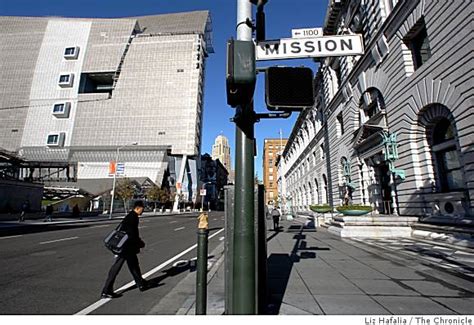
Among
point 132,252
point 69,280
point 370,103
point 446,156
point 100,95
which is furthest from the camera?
point 100,95

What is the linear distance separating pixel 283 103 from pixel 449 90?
42.6 feet

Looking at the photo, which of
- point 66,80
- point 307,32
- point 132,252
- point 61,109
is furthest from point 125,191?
point 307,32

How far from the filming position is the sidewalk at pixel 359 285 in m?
4.15

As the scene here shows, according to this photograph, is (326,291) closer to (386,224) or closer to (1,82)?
(386,224)

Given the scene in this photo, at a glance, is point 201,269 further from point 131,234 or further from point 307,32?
point 307,32

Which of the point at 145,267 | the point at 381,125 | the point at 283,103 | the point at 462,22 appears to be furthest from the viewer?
the point at 381,125

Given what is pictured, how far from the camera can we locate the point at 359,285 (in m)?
5.36

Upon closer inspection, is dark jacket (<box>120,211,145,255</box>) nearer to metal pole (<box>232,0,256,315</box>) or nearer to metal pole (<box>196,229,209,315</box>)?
metal pole (<box>196,229,209,315</box>)

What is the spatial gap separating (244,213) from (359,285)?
3.77 m

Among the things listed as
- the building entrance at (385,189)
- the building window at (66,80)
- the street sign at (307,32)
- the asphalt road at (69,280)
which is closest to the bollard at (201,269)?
the asphalt road at (69,280)

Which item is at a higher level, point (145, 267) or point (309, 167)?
point (309, 167)

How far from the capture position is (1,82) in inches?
3137

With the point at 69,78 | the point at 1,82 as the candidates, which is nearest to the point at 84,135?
the point at 69,78

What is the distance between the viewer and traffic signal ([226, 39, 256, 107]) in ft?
8.32
